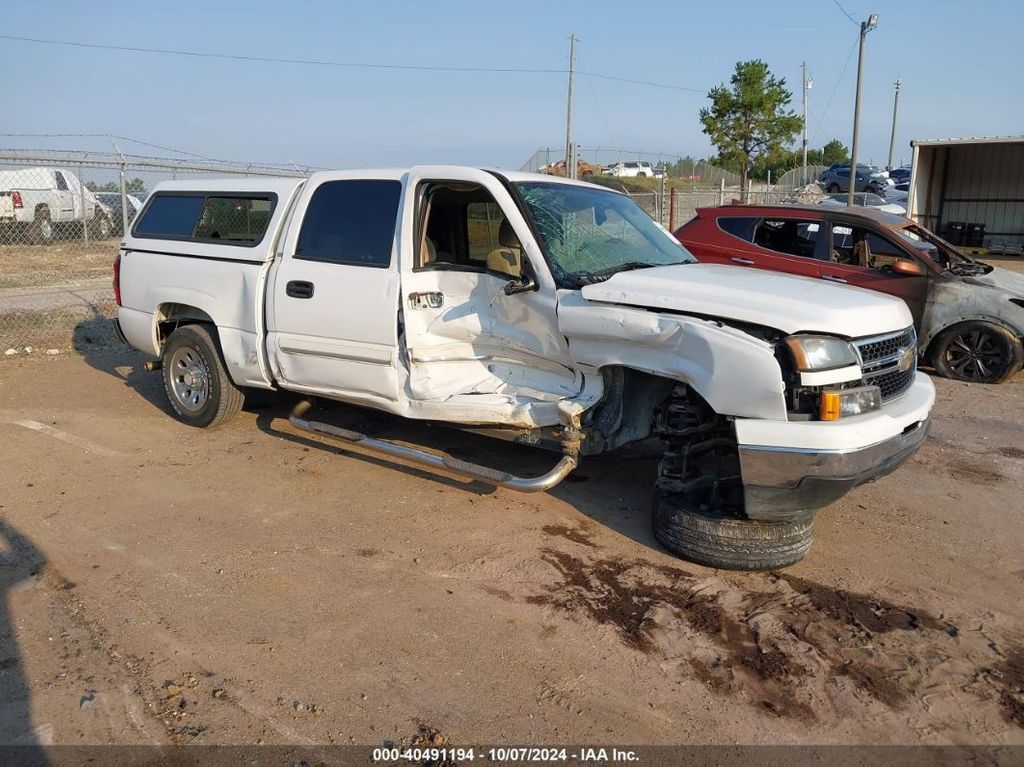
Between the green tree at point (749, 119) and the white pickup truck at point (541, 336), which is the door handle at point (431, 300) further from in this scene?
the green tree at point (749, 119)

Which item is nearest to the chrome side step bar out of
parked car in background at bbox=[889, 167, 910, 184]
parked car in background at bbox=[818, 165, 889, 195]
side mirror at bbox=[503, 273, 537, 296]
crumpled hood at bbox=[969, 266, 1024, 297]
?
side mirror at bbox=[503, 273, 537, 296]

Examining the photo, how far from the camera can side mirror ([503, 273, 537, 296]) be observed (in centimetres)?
466

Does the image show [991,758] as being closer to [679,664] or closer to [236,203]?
[679,664]

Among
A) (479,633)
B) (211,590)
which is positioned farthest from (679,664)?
(211,590)

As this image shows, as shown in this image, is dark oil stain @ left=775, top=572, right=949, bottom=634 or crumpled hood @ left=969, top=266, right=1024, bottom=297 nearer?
dark oil stain @ left=775, top=572, right=949, bottom=634

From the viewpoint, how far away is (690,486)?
4387 mm

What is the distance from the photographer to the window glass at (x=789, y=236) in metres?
9.04

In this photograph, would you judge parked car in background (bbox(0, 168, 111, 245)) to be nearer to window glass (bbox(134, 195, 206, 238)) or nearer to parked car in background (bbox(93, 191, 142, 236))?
parked car in background (bbox(93, 191, 142, 236))

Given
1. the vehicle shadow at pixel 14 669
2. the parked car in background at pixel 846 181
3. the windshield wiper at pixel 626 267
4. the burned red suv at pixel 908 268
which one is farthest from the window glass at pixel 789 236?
the parked car in background at pixel 846 181

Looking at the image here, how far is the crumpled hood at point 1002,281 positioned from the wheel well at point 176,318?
7.21 metres

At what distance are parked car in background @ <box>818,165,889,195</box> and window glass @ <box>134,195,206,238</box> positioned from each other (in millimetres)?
33672

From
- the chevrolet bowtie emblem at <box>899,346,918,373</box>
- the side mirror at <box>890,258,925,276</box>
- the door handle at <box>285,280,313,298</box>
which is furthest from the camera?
the side mirror at <box>890,258,925,276</box>

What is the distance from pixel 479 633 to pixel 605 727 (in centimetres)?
81

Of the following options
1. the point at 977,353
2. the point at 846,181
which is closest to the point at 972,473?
the point at 977,353
